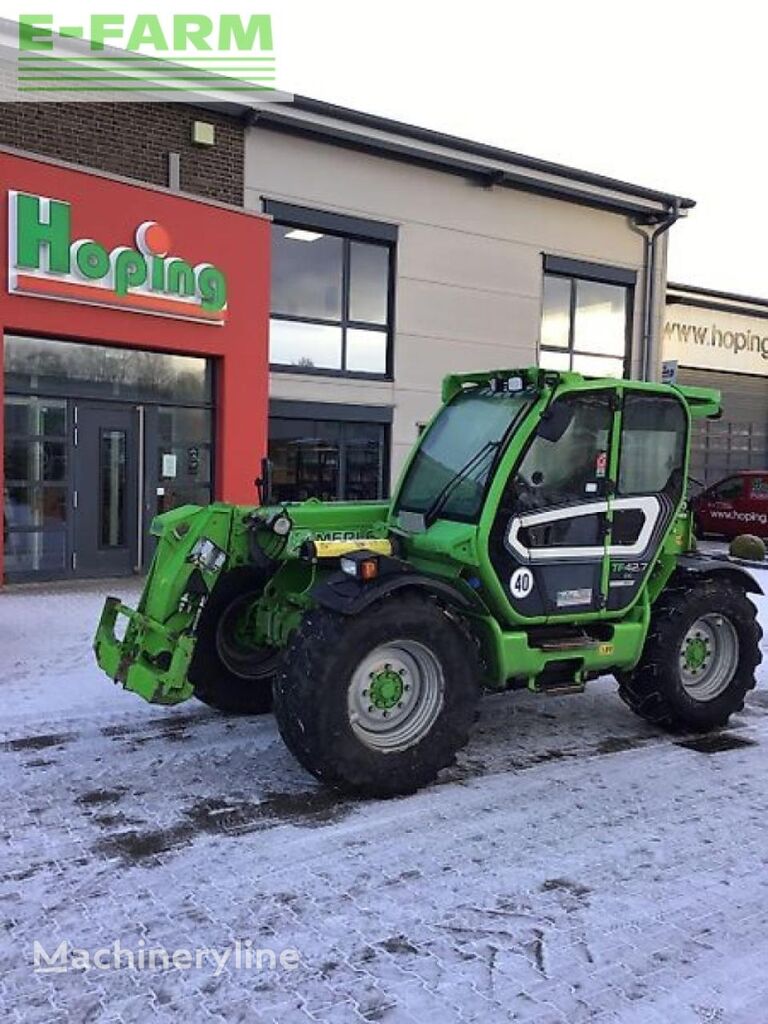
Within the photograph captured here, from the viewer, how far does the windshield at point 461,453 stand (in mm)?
5211

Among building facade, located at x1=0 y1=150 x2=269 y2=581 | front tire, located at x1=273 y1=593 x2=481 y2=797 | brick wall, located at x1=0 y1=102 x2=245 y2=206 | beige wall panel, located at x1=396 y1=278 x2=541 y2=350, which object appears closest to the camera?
front tire, located at x1=273 y1=593 x2=481 y2=797

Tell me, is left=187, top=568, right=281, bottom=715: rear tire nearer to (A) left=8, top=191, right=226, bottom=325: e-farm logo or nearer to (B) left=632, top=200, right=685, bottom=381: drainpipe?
(A) left=8, top=191, right=226, bottom=325: e-farm logo

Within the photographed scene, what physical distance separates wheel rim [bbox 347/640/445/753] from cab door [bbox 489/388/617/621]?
2.30ft

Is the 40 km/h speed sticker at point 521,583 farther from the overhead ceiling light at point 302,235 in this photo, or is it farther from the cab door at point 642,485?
the overhead ceiling light at point 302,235

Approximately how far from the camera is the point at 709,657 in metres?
6.03

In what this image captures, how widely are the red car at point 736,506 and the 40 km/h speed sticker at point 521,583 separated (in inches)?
537

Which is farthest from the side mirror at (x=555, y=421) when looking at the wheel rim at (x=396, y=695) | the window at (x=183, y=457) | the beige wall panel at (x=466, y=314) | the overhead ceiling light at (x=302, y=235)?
the beige wall panel at (x=466, y=314)

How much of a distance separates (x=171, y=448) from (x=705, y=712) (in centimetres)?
808

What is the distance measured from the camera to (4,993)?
292 centimetres

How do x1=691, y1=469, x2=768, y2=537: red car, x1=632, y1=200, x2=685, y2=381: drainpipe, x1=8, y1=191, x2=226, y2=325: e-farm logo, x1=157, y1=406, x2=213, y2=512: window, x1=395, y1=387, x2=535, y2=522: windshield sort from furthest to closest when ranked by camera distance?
x1=691, y1=469, x2=768, y2=537: red car < x1=632, y1=200, x2=685, y2=381: drainpipe < x1=157, y1=406, x2=213, y2=512: window < x1=8, y1=191, x2=226, y2=325: e-farm logo < x1=395, y1=387, x2=535, y2=522: windshield

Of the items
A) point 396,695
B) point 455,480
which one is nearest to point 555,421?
point 455,480

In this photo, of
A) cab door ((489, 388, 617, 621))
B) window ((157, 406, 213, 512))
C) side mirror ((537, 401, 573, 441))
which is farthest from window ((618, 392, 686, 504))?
window ((157, 406, 213, 512))

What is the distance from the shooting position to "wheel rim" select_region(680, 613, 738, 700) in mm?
5902

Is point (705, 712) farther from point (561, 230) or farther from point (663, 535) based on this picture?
point (561, 230)
